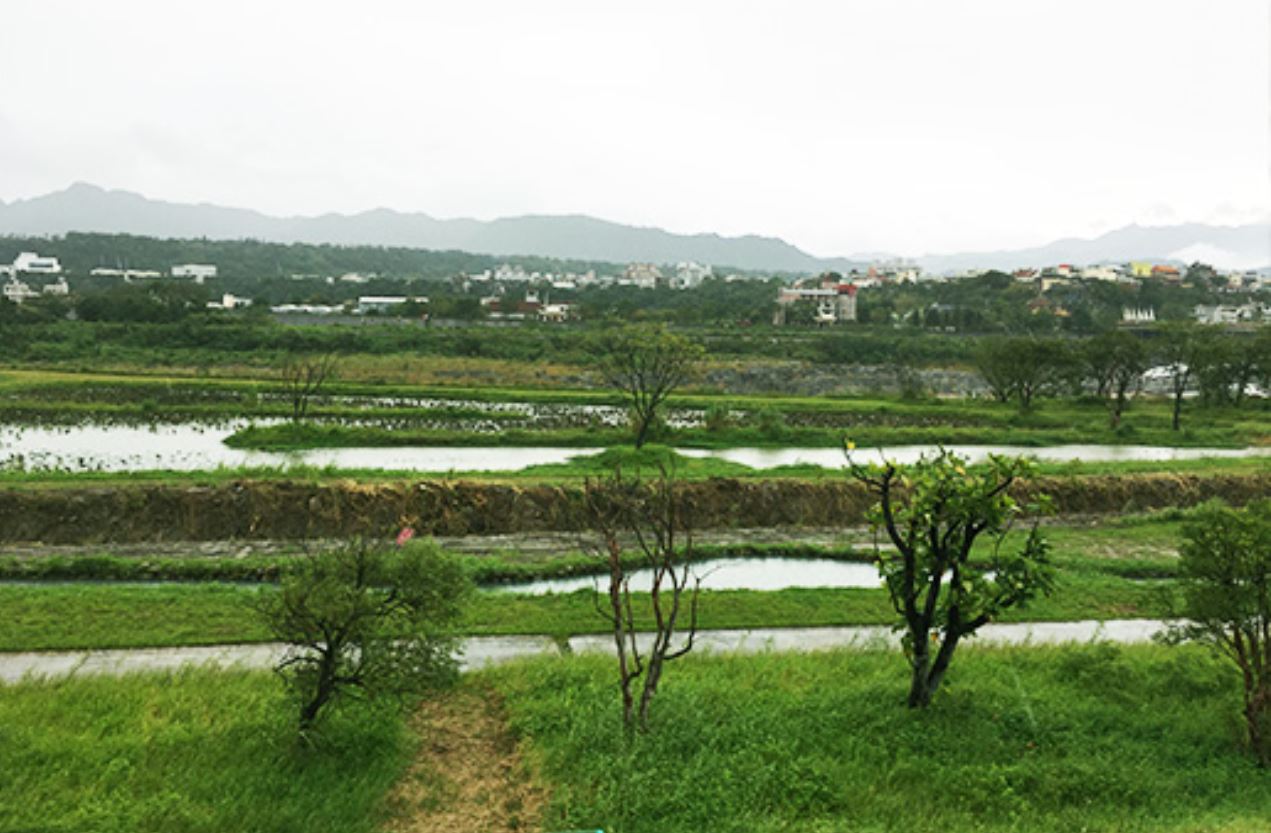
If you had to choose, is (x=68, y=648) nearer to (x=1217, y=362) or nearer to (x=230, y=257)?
(x=1217, y=362)

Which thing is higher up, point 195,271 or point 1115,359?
point 195,271

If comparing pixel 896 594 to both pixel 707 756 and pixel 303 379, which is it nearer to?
pixel 707 756

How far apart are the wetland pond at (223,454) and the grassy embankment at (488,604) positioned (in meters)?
6.65

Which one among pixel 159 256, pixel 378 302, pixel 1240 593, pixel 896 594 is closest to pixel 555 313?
pixel 378 302

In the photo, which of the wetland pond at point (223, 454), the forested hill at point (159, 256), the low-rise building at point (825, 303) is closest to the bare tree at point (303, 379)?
the wetland pond at point (223, 454)

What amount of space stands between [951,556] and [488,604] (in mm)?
8402

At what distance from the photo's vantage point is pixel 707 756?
9.81 metres

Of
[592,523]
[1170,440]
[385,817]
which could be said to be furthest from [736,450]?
[385,817]

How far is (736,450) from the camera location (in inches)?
1286

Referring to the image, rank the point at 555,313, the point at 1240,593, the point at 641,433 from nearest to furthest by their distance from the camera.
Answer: the point at 1240,593 < the point at 641,433 < the point at 555,313

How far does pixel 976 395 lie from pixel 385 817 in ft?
168

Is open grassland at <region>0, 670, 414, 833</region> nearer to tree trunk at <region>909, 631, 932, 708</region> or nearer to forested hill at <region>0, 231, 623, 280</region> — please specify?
tree trunk at <region>909, 631, 932, 708</region>

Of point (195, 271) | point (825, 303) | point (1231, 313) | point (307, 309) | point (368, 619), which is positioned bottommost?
point (368, 619)

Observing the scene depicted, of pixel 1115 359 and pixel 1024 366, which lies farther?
pixel 1115 359
